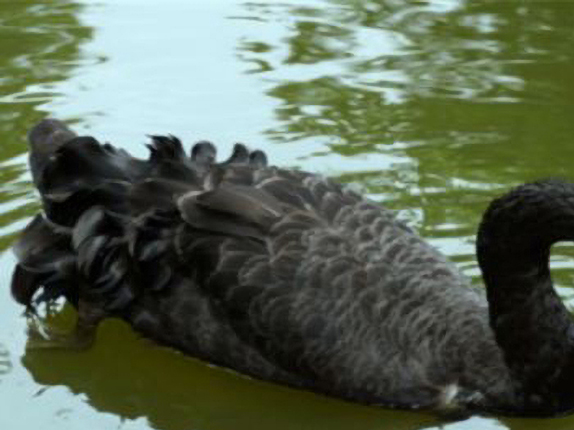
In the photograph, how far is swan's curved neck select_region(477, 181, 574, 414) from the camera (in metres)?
5.59

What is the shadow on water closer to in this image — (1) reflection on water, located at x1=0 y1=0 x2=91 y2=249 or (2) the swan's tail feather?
(2) the swan's tail feather

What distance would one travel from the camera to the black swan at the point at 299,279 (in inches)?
222

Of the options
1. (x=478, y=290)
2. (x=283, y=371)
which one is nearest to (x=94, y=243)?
(x=283, y=371)

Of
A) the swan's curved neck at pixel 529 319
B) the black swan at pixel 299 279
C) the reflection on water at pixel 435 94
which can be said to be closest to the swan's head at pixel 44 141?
the black swan at pixel 299 279

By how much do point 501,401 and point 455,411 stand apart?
0.16 m

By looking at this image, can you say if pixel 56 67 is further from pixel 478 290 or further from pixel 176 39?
pixel 478 290

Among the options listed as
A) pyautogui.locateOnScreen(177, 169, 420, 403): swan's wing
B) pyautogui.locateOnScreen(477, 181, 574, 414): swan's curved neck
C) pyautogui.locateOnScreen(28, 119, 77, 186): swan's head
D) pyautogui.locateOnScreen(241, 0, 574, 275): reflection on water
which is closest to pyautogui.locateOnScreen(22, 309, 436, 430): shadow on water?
pyautogui.locateOnScreen(177, 169, 420, 403): swan's wing

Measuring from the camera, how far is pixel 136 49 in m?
8.64

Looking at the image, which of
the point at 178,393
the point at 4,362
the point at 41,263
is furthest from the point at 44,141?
the point at 178,393

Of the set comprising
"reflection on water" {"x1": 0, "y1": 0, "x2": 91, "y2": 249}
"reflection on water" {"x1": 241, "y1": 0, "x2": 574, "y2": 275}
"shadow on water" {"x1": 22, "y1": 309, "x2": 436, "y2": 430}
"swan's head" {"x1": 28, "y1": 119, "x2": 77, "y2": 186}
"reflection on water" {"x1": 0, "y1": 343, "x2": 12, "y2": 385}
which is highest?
"swan's head" {"x1": 28, "y1": 119, "x2": 77, "y2": 186}

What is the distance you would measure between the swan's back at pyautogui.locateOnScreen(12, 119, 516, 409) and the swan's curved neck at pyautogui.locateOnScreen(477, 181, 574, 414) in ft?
0.30

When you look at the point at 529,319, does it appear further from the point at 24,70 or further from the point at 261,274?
the point at 24,70

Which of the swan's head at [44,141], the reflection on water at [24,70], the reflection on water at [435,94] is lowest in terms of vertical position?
the reflection on water at [435,94]

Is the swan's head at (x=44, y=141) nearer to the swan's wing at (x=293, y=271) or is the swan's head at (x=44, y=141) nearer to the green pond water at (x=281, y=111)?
the green pond water at (x=281, y=111)
